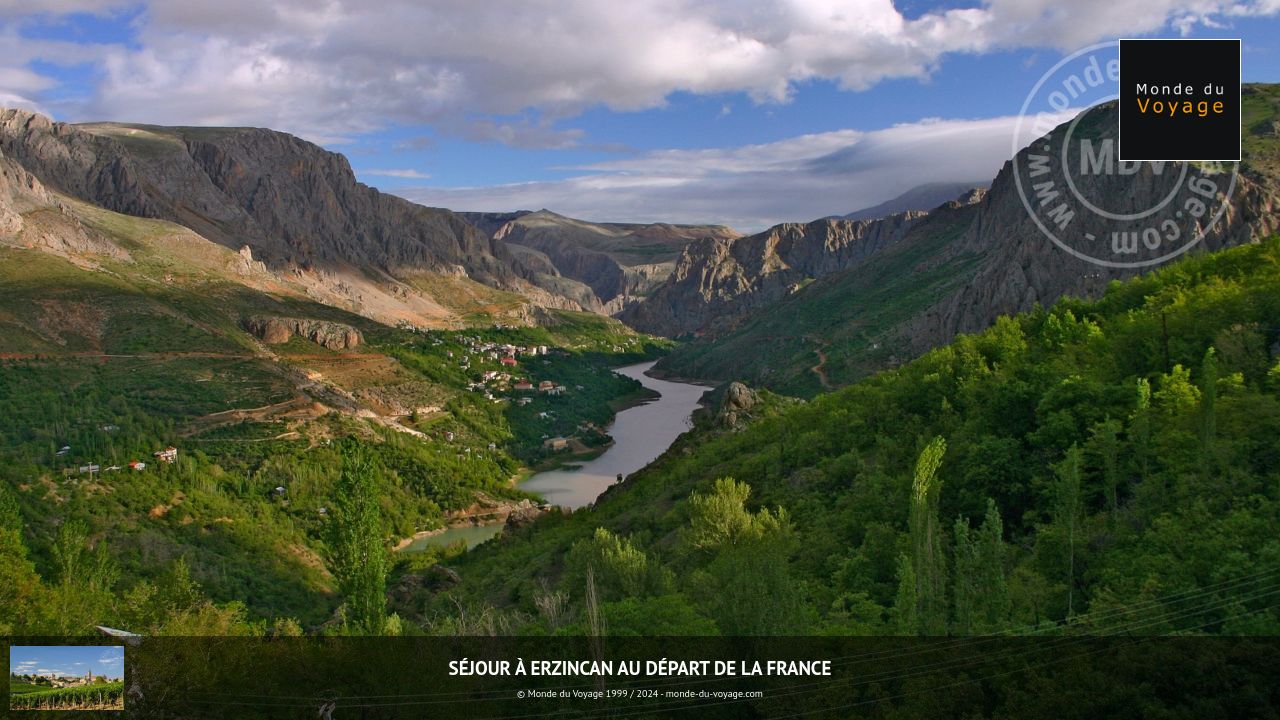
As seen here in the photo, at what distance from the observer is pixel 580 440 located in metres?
103

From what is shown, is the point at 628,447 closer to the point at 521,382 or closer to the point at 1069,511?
the point at 521,382

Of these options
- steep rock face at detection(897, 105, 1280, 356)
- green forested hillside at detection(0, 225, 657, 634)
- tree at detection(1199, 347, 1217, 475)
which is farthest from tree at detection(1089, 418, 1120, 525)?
steep rock face at detection(897, 105, 1280, 356)

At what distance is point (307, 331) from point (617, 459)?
43.0 m

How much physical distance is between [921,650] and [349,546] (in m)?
17.4

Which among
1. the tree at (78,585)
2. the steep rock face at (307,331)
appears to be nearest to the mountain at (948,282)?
the steep rock face at (307,331)

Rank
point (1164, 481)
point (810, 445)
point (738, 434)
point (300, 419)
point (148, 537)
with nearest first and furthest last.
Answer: point (1164, 481) < point (810, 445) < point (148, 537) < point (738, 434) < point (300, 419)

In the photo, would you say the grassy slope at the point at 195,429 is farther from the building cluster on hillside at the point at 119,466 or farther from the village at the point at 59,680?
the village at the point at 59,680

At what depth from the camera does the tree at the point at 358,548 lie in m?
24.4

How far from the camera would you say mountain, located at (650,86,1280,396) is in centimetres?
6156

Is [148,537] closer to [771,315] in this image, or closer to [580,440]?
[580,440]

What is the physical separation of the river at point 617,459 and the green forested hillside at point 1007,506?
2747 cm

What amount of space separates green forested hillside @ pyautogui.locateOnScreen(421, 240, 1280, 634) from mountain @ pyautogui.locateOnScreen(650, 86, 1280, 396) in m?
29.6

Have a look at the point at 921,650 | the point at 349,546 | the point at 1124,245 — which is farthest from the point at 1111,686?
the point at 1124,245

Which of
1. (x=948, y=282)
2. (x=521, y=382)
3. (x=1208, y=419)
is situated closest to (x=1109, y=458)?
(x=1208, y=419)
